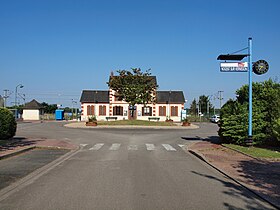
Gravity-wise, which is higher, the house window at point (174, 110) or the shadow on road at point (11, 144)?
the house window at point (174, 110)

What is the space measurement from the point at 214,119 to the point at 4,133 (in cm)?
4954

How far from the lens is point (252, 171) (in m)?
10.8

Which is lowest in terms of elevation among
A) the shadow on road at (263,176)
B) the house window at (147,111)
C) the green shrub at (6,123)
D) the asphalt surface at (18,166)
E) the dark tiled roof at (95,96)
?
the asphalt surface at (18,166)

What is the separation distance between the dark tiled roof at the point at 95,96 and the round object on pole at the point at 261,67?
48729 millimetres

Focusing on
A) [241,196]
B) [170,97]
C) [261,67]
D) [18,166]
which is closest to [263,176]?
[241,196]

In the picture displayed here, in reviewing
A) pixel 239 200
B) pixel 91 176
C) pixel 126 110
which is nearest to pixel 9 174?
pixel 91 176

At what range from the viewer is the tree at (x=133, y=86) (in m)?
47.1

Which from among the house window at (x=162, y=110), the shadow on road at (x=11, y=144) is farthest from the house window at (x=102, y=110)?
the shadow on road at (x=11, y=144)

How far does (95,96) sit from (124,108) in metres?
6.38

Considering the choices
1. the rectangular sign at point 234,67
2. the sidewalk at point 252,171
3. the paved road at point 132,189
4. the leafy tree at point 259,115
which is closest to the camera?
the paved road at point 132,189

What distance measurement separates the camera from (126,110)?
208 ft

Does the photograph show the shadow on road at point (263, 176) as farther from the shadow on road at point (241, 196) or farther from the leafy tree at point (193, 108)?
the leafy tree at point (193, 108)

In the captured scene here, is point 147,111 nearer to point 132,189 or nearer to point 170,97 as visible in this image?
point 170,97

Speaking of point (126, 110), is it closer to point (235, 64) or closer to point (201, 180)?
point (235, 64)
